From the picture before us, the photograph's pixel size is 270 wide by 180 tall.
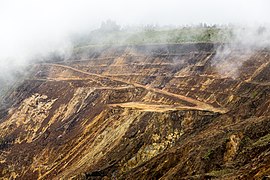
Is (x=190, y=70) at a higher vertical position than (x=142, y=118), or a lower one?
lower

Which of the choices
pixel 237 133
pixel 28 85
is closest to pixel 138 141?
pixel 237 133

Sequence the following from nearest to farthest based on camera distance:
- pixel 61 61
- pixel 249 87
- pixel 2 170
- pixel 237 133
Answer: pixel 237 133 < pixel 249 87 < pixel 2 170 < pixel 61 61

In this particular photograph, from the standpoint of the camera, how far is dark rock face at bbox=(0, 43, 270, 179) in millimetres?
Result: 62875

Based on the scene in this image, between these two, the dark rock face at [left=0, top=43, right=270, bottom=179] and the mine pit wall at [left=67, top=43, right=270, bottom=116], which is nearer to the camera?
the dark rock face at [left=0, top=43, right=270, bottom=179]

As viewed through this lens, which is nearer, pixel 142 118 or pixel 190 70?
pixel 142 118

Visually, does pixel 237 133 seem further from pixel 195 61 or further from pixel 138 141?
pixel 195 61

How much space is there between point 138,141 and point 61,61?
60144 mm

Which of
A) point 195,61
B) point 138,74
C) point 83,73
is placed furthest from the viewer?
point 83,73

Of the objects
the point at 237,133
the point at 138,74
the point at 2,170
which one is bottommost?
the point at 2,170

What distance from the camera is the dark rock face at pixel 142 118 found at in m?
62.9

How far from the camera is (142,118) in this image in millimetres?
80062

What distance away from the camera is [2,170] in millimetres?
92438

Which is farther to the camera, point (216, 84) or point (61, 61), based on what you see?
point (61, 61)

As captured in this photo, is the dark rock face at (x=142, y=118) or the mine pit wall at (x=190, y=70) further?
the mine pit wall at (x=190, y=70)
